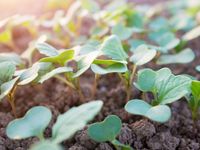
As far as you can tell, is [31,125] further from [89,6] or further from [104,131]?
[89,6]

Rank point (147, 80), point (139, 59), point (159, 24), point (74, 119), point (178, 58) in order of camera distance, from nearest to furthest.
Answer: point (74, 119), point (147, 80), point (139, 59), point (178, 58), point (159, 24)

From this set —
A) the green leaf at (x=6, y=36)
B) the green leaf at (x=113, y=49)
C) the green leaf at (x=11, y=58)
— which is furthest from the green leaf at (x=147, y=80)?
the green leaf at (x=6, y=36)

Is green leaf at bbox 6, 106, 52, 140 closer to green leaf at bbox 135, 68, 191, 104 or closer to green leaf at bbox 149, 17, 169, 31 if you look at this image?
green leaf at bbox 135, 68, 191, 104

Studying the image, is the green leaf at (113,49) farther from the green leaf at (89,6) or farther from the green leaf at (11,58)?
the green leaf at (89,6)

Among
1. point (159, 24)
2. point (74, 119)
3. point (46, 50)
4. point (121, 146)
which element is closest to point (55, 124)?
point (74, 119)

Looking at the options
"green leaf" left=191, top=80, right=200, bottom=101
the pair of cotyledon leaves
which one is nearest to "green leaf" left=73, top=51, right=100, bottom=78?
the pair of cotyledon leaves

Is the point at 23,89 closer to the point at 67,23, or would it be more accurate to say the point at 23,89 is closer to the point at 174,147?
the point at 67,23

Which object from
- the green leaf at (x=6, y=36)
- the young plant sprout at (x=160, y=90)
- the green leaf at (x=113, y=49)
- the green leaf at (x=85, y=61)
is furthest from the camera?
the green leaf at (x=6, y=36)
